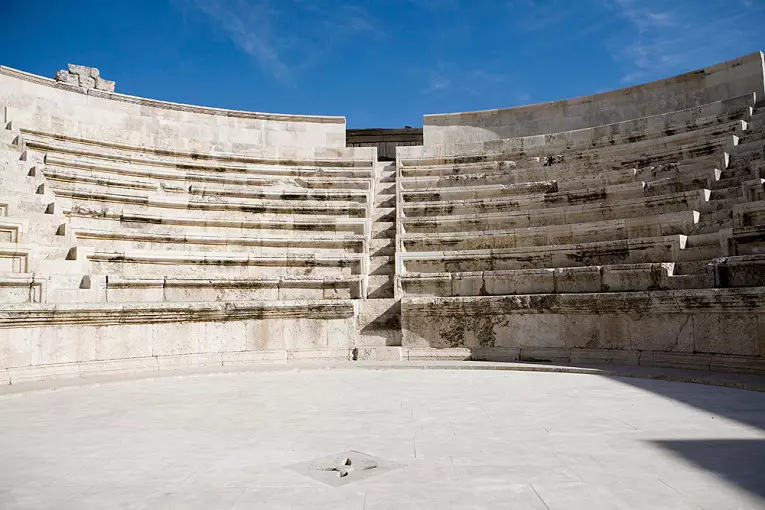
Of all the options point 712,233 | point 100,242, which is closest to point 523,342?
point 712,233

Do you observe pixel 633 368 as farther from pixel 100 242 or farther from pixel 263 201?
pixel 100 242

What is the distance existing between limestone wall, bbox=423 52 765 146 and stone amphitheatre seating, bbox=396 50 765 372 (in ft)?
0.46

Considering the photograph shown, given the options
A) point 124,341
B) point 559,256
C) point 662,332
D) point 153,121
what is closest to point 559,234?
point 559,256

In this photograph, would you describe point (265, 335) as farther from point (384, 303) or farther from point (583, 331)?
point (583, 331)

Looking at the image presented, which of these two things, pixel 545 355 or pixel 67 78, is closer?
pixel 545 355

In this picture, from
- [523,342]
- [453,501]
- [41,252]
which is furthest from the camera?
[523,342]

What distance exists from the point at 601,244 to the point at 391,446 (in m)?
7.03

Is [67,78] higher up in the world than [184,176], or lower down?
higher up

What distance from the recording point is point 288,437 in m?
4.59

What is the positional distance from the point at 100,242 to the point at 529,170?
29.7 ft

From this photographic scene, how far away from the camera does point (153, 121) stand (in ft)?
47.7

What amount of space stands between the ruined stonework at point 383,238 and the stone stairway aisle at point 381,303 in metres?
0.04

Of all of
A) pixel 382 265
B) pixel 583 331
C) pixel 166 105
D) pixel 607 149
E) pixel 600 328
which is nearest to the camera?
pixel 600 328

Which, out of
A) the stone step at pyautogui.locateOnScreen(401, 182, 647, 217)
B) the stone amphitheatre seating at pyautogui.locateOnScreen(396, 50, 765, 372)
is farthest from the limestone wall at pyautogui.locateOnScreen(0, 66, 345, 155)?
the stone step at pyautogui.locateOnScreen(401, 182, 647, 217)
